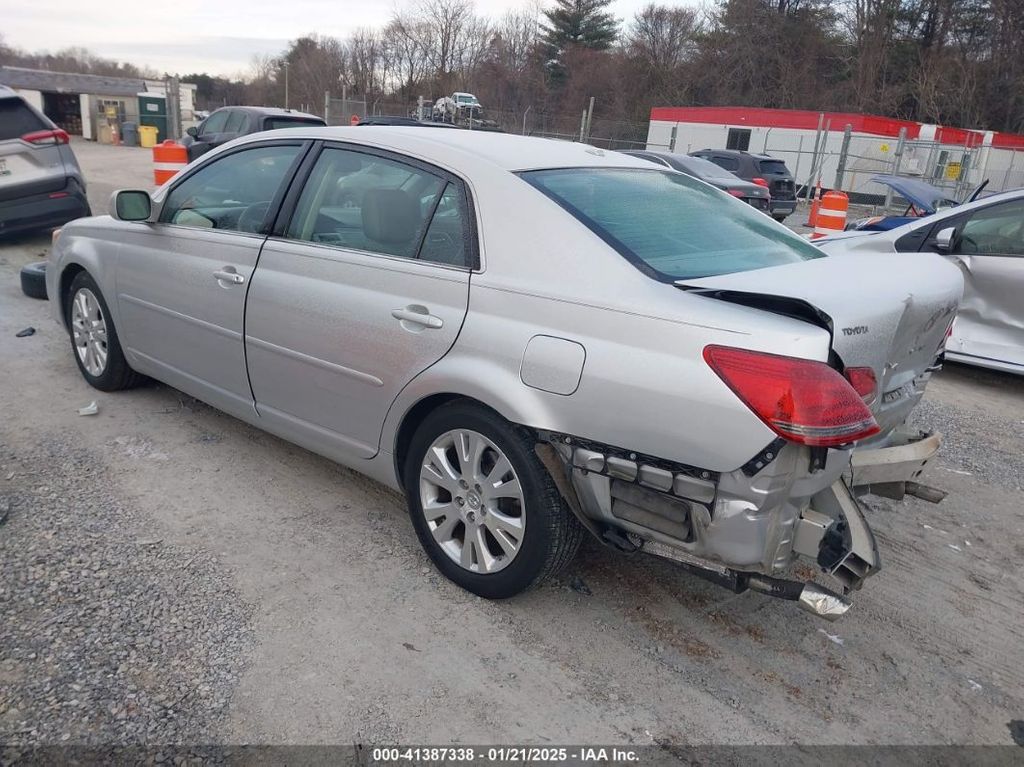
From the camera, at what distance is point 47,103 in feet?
116

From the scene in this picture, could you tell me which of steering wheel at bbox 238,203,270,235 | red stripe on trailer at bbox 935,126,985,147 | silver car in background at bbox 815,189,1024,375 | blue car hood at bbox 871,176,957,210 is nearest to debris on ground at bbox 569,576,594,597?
steering wheel at bbox 238,203,270,235

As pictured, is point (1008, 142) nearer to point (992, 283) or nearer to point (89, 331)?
point (992, 283)

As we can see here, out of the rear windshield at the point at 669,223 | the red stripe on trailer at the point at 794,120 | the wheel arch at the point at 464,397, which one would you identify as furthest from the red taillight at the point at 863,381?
the red stripe on trailer at the point at 794,120

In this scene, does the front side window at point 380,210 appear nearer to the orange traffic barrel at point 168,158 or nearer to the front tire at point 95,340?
the front tire at point 95,340

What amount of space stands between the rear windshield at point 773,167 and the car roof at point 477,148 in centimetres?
1661

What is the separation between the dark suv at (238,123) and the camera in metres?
13.7

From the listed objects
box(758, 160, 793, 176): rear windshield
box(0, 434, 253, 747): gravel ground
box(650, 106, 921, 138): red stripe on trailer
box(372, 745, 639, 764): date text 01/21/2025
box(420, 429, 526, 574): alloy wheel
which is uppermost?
box(650, 106, 921, 138): red stripe on trailer

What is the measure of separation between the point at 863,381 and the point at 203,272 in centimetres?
309

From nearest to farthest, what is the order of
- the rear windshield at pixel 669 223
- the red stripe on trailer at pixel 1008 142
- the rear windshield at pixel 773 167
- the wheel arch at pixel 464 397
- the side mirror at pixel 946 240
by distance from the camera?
the wheel arch at pixel 464 397 → the rear windshield at pixel 669 223 → the side mirror at pixel 946 240 → the rear windshield at pixel 773 167 → the red stripe on trailer at pixel 1008 142

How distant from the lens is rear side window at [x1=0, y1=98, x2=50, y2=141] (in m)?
8.77

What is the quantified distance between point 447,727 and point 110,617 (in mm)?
1303

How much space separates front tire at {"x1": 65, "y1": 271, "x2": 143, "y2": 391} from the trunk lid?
12.1ft

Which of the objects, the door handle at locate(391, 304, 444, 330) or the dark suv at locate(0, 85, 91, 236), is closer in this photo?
the door handle at locate(391, 304, 444, 330)

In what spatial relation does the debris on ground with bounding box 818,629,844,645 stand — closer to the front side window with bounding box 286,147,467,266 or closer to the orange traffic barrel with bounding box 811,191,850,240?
the front side window with bounding box 286,147,467,266
